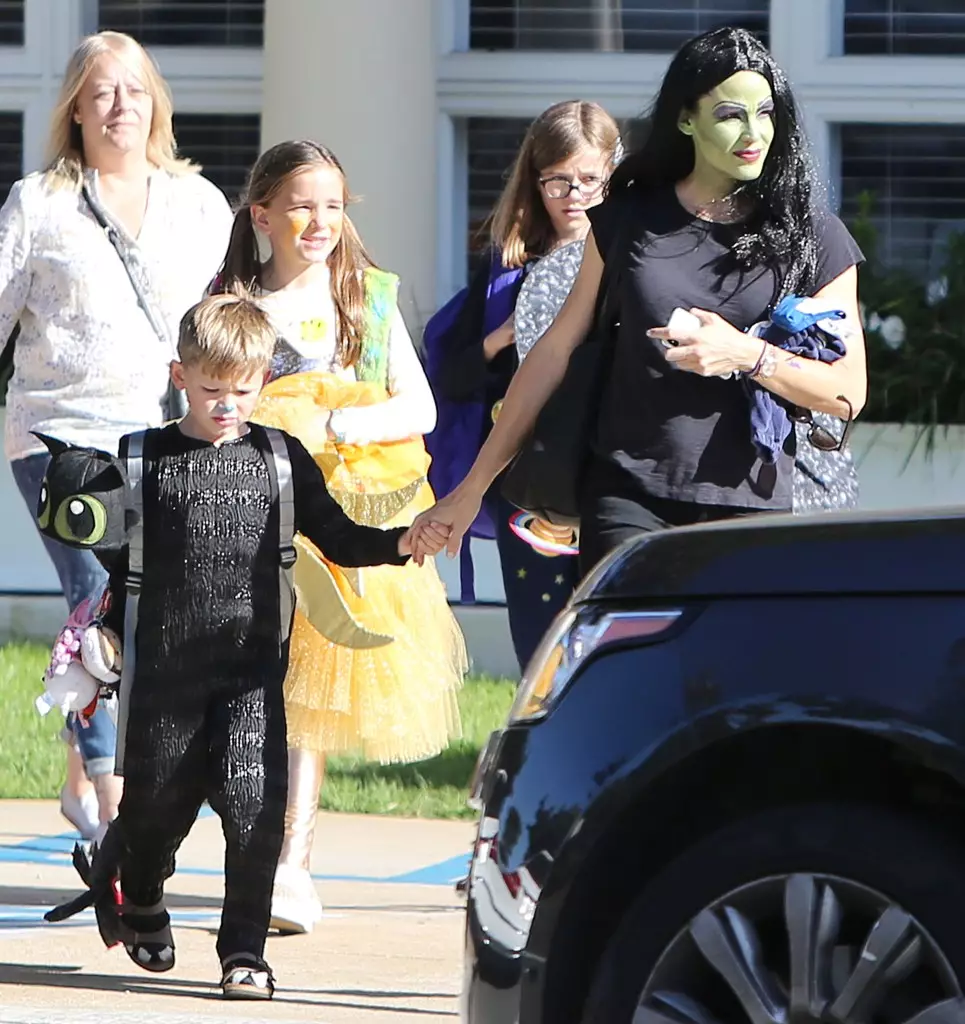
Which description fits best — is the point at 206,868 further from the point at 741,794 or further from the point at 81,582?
the point at 741,794

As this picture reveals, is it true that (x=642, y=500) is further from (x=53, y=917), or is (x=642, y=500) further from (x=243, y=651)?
(x=53, y=917)

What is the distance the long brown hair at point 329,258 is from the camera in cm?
583

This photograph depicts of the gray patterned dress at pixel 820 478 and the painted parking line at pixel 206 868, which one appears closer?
the gray patterned dress at pixel 820 478

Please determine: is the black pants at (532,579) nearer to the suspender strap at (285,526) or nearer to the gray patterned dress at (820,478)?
the suspender strap at (285,526)

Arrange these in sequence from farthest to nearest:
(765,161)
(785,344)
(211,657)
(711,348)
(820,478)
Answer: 1. (211,657)
2. (820,478)
3. (765,161)
4. (785,344)
5. (711,348)

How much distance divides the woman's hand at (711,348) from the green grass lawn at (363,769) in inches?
124

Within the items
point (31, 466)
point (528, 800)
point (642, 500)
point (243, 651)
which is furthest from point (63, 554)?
point (528, 800)

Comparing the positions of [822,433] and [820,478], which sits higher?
[822,433]


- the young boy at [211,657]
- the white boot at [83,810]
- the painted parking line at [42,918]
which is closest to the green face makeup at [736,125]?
the young boy at [211,657]

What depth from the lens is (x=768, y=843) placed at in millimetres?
3467

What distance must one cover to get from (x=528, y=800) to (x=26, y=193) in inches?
122

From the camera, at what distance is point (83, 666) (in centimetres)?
516

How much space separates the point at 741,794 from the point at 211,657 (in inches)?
69.9

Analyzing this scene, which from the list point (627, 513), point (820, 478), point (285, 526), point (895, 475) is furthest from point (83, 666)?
point (895, 475)
